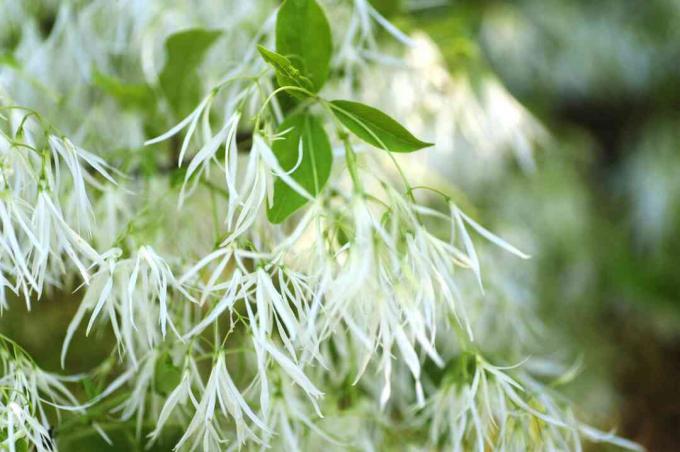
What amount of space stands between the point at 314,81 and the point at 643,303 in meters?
1.29

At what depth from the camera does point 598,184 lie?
1753 millimetres

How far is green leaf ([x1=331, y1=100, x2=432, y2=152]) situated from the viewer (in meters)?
0.39

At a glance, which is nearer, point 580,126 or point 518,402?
point 518,402

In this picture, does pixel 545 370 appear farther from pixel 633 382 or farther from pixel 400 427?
pixel 633 382

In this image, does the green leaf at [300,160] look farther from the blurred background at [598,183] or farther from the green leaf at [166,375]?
the blurred background at [598,183]

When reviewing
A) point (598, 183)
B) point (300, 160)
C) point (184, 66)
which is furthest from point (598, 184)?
point (300, 160)

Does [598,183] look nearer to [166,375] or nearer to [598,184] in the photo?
[598,184]

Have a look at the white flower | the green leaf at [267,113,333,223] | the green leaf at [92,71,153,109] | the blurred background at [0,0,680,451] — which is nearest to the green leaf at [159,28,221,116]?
the green leaf at [92,71,153,109]

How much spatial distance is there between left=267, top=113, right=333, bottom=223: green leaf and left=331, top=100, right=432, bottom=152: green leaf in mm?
22

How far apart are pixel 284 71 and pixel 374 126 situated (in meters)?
0.05

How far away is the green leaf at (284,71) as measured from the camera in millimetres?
381

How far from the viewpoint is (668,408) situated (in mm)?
1760

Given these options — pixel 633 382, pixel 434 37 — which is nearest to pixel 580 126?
pixel 633 382

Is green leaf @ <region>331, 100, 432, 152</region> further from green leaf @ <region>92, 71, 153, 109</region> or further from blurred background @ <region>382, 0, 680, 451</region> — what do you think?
blurred background @ <region>382, 0, 680, 451</region>
